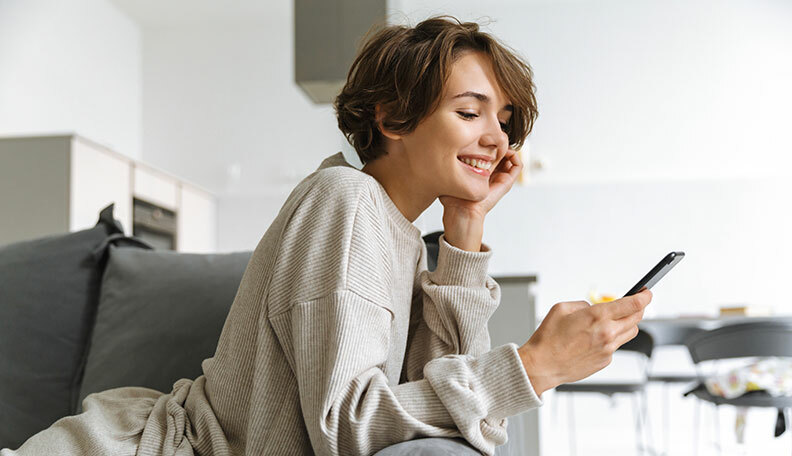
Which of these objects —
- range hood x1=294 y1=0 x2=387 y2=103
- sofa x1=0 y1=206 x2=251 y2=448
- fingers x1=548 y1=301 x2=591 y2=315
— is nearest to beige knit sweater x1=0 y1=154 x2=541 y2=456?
fingers x1=548 y1=301 x2=591 y2=315

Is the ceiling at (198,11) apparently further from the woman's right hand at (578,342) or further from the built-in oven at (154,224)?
the woman's right hand at (578,342)

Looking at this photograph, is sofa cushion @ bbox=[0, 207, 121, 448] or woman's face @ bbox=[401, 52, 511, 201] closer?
woman's face @ bbox=[401, 52, 511, 201]

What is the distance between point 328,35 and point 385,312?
194cm

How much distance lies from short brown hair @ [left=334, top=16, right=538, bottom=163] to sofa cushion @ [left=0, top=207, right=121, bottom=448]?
0.79 meters

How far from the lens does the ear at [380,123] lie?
1.29 meters

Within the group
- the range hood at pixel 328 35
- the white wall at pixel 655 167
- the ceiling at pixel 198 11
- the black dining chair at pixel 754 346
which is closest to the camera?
the range hood at pixel 328 35

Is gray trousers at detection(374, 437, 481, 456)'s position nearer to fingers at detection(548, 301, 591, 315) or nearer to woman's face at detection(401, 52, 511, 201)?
fingers at detection(548, 301, 591, 315)

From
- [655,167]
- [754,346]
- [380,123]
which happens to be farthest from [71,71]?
[380,123]

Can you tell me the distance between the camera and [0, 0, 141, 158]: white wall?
5.32 m

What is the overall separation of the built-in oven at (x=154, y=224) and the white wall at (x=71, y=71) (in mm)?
888

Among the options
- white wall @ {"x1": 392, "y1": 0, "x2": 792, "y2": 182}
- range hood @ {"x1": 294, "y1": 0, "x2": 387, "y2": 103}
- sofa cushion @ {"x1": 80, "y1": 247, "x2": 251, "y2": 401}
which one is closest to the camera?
sofa cushion @ {"x1": 80, "y1": 247, "x2": 251, "y2": 401}

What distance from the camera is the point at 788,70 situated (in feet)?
20.5

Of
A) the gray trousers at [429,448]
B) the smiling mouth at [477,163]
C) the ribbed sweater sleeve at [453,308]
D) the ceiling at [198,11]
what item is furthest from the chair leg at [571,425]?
the gray trousers at [429,448]

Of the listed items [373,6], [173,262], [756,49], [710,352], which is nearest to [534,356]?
[173,262]
